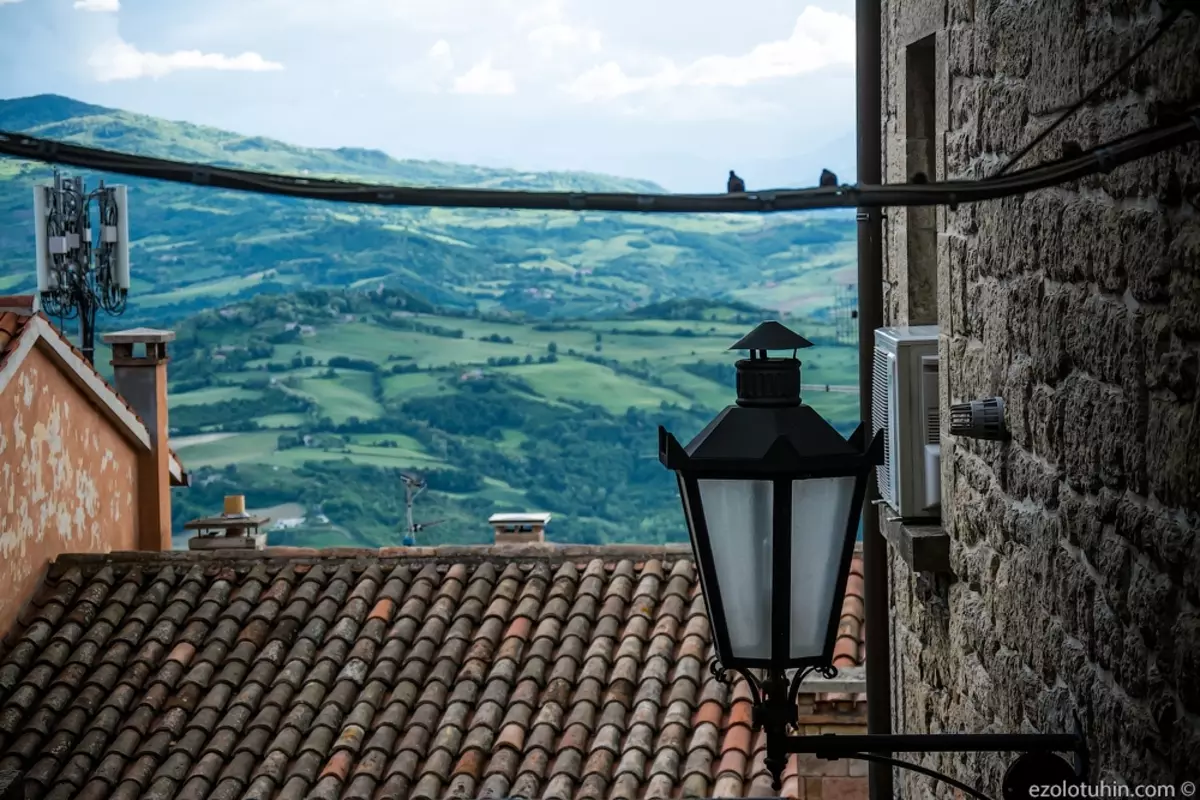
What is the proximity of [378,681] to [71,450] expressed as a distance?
454 centimetres

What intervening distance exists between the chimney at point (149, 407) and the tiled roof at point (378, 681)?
2815 millimetres

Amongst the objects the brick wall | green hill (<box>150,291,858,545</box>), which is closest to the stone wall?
the brick wall

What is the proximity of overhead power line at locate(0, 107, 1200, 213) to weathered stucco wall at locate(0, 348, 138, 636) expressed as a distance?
9.85m

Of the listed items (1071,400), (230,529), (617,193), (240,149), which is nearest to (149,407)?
(230,529)

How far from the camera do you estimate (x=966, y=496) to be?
386cm

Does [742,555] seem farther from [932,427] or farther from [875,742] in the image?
[932,427]

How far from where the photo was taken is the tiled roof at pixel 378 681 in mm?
9078

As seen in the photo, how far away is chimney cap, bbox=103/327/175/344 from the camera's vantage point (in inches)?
604

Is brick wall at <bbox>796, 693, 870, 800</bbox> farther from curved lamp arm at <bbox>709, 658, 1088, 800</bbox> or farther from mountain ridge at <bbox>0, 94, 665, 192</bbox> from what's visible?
mountain ridge at <bbox>0, 94, 665, 192</bbox>

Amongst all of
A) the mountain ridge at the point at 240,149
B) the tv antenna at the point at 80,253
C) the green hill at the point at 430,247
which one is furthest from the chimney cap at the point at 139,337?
the green hill at the point at 430,247

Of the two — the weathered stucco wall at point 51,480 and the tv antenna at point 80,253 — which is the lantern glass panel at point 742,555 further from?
the tv antenna at point 80,253

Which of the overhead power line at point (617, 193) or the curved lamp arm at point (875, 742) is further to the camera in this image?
the curved lamp arm at point (875, 742)

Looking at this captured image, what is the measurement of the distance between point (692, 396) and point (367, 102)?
2700cm

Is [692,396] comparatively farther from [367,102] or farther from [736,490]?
[736,490]
